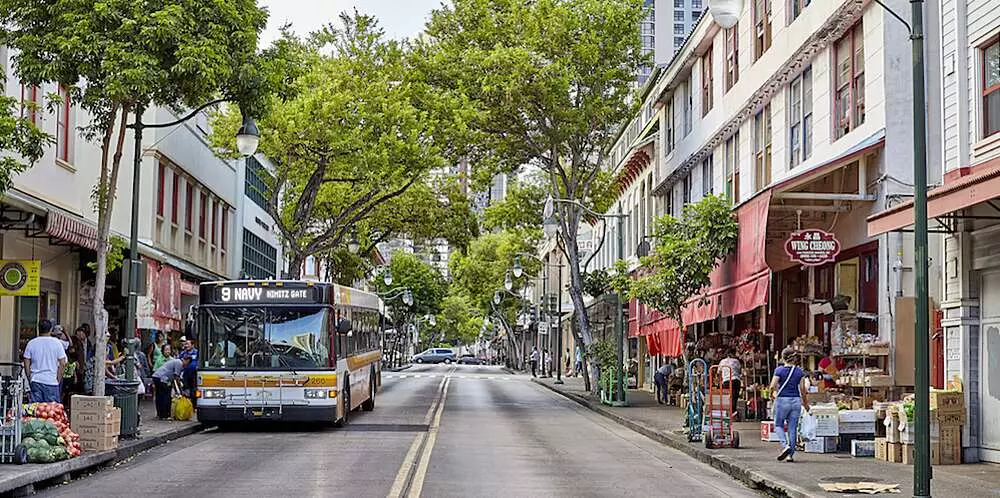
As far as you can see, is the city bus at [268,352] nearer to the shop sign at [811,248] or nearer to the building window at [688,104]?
the shop sign at [811,248]

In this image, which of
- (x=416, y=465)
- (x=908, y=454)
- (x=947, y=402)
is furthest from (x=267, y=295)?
(x=947, y=402)

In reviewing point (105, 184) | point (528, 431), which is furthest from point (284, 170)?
point (105, 184)

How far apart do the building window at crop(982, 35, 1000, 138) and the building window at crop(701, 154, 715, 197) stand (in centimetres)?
1694

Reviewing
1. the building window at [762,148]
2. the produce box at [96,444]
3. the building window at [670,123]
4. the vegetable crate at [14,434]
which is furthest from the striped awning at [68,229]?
the building window at [670,123]

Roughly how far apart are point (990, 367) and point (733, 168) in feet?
48.9

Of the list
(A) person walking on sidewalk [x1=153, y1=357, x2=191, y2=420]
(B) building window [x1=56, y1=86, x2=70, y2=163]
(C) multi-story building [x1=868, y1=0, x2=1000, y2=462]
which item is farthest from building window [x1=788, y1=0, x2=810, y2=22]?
(B) building window [x1=56, y1=86, x2=70, y2=163]

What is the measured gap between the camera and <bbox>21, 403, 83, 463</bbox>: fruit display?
15984 mm

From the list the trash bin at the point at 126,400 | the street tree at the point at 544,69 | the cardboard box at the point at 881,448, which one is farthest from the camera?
the street tree at the point at 544,69

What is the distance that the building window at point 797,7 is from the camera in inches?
1028

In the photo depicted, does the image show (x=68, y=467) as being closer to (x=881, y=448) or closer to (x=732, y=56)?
(x=881, y=448)

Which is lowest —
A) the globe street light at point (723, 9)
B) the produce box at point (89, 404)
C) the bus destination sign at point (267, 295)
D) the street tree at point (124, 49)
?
the produce box at point (89, 404)

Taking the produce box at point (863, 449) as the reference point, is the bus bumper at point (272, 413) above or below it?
above

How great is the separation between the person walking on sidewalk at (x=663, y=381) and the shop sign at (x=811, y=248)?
52.0ft

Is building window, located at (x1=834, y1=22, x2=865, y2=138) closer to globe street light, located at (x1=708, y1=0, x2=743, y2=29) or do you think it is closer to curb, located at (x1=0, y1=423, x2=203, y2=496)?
globe street light, located at (x1=708, y1=0, x2=743, y2=29)
